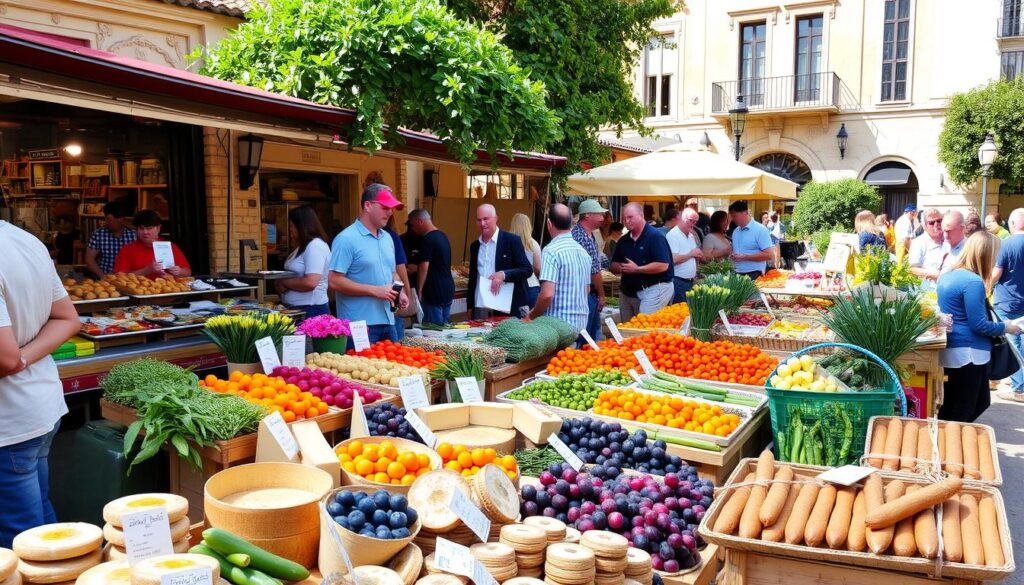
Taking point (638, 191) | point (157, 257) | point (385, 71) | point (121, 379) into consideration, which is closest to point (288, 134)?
point (385, 71)

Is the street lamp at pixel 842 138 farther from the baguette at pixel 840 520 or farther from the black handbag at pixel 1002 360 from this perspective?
the baguette at pixel 840 520

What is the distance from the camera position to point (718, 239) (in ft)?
34.8

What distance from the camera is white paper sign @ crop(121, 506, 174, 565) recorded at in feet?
Answer: 6.31

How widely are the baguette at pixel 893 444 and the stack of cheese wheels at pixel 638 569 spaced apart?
4.39 ft

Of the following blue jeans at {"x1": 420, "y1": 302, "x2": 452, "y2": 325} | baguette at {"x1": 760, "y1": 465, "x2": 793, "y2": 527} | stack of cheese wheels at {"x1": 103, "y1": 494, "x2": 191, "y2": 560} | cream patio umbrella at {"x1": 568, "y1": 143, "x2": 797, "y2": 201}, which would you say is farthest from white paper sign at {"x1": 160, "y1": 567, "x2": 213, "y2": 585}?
cream patio umbrella at {"x1": 568, "y1": 143, "x2": 797, "y2": 201}

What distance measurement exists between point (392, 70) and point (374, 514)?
4.87m

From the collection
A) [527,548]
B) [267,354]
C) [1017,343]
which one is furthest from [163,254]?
[1017,343]

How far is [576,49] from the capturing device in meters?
10.3

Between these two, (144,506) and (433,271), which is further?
(433,271)

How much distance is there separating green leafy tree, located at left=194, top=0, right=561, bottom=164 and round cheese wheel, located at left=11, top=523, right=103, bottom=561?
13.8 feet


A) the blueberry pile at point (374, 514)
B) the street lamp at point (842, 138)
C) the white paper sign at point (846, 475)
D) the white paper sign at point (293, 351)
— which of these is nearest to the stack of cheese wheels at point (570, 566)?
the blueberry pile at point (374, 514)

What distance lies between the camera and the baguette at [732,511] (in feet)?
8.66

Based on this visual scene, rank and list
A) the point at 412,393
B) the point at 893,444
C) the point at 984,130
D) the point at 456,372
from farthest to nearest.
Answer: the point at 984,130 → the point at 456,372 → the point at 412,393 → the point at 893,444

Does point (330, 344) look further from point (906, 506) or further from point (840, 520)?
point (906, 506)
